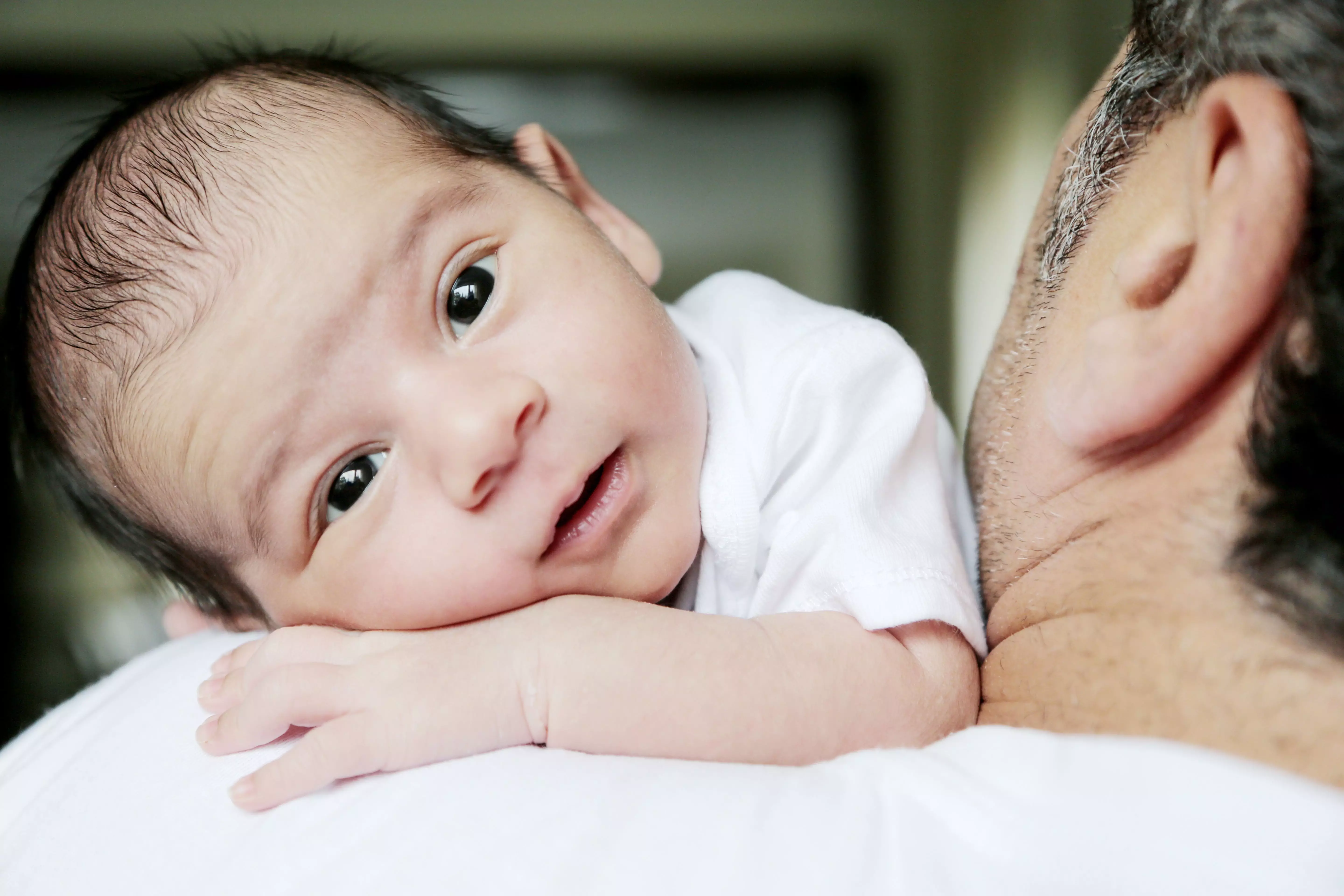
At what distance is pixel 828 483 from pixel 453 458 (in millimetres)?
339

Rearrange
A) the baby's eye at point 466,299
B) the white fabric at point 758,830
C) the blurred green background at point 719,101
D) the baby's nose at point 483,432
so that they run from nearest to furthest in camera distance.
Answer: the white fabric at point 758,830, the baby's nose at point 483,432, the baby's eye at point 466,299, the blurred green background at point 719,101

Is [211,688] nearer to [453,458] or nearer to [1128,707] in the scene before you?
[453,458]

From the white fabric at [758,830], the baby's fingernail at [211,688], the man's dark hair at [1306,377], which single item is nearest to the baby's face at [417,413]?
the baby's fingernail at [211,688]

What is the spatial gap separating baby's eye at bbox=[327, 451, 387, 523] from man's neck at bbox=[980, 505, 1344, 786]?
580 millimetres

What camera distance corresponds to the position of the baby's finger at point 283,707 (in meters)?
0.71

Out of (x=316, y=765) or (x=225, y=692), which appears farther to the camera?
(x=225, y=692)

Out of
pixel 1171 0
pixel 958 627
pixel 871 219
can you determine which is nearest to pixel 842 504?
pixel 958 627

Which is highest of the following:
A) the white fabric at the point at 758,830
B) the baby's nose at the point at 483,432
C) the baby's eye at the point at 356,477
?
the baby's nose at the point at 483,432

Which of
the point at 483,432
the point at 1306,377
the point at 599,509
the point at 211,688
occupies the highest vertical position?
the point at 1306,377

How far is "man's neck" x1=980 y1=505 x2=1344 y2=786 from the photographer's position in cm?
50

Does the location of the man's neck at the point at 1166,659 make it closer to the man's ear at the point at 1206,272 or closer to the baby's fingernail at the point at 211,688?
the man's ear at the point at 1206,272

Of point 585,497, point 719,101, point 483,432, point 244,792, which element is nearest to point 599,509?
point 585,497

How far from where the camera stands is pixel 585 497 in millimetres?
859

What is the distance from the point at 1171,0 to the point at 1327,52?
0.23 m
